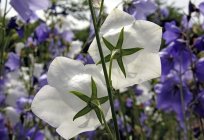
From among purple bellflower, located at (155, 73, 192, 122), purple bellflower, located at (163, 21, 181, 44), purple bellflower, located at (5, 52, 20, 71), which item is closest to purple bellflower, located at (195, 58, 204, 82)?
purple bellflower, located at (163, 21, 181, 44)

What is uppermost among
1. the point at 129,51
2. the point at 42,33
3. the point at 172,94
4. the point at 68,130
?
the point at 129,51

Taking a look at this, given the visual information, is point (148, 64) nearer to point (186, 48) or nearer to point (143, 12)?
point (143, 12)

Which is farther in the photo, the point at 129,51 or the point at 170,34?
the point at 170,34

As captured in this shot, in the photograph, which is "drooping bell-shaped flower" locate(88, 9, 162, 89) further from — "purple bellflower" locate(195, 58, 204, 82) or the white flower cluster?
"purple bellflower" locate(195, 58, 204, 82)

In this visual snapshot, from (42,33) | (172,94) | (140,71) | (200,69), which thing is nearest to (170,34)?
(200,69)

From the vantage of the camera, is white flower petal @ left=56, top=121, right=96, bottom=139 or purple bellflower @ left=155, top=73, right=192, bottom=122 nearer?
white flower petal @ left=56, top=121, right=96, bottom=139

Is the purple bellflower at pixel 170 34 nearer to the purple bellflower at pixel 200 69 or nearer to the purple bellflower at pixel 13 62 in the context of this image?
the purple bellflower at pixel 200 69

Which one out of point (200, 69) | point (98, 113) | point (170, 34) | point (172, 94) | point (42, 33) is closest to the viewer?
point (98, 113)

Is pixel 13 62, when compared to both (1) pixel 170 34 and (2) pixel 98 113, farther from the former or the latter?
(2) pixel 98 113
